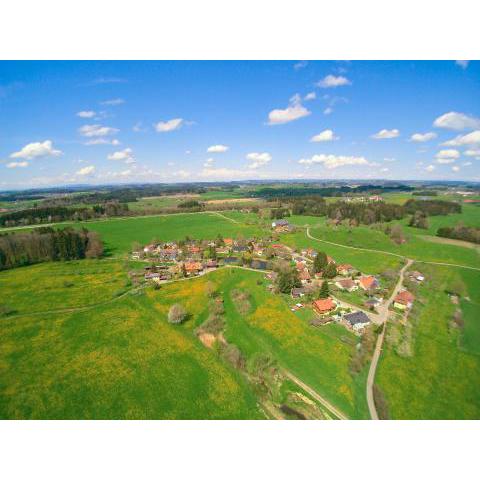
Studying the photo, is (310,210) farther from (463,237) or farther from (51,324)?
(51,324)

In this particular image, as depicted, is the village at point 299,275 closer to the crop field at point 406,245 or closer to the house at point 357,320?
the house at point 357,320

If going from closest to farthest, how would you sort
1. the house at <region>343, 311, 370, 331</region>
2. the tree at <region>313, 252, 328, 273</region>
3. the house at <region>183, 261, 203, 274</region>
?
the house at <region>343, 311, 370, 331</region>, the tree at <region>313, 252, 328, 273</region>, the house at <region>183, 261, 203, 274</region>

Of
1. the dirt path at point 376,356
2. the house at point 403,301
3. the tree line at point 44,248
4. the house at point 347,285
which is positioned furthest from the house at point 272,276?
the tree line at point 44,248

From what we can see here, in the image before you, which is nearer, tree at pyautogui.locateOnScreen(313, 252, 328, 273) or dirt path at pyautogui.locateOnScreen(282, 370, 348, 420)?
dirt path at pyautogui.locateOnScreen(282, 370, 348, 420)

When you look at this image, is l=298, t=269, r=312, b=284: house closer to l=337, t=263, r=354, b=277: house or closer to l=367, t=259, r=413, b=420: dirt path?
l=337, t=263, r=354, b=277: house

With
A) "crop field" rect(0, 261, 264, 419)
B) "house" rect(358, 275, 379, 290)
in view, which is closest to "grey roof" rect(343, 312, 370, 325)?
"house" rect(358, 275, 379, 290)
